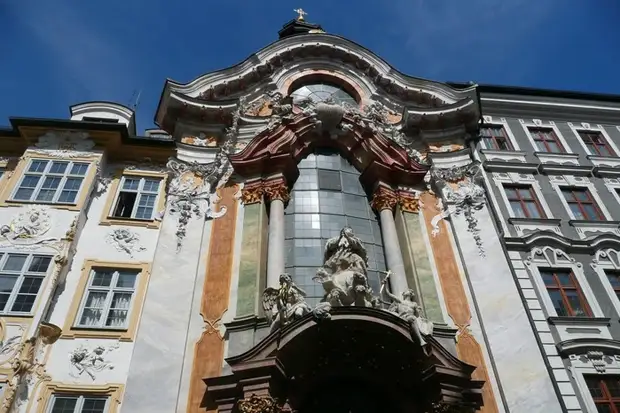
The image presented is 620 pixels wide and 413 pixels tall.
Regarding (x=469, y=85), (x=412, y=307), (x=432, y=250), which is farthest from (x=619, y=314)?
(x=469, y=85)

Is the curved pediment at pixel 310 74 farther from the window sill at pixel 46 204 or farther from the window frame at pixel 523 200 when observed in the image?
the window sill at pixel 46 204

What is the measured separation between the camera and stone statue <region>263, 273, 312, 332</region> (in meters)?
13.2

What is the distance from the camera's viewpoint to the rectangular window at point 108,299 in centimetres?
1430

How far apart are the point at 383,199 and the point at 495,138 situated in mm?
7407

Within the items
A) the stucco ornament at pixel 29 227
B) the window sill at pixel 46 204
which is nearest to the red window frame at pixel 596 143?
the window sill at pixel 46 204

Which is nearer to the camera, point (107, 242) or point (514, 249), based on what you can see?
point (107, 242)

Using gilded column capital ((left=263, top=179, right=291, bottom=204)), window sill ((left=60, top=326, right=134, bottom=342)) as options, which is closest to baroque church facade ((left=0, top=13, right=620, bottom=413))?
window sill ((left=60, top=326, right=134, bottom=342))

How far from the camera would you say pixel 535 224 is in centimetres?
1853

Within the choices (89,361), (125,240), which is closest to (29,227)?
(125,240)

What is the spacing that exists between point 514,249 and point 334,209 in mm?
6351

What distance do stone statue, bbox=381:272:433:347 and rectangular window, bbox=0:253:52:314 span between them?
31.9 ft

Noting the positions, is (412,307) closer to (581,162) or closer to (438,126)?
(438,126)

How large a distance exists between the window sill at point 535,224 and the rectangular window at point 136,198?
12833mm

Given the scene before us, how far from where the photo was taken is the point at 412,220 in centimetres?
1806
